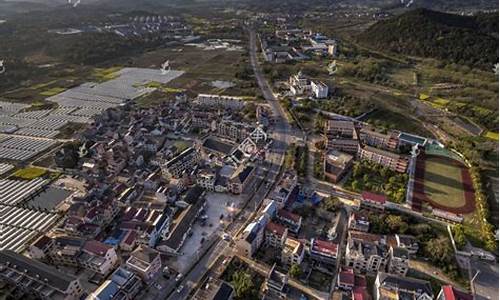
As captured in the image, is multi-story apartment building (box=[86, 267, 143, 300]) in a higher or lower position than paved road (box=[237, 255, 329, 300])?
higher

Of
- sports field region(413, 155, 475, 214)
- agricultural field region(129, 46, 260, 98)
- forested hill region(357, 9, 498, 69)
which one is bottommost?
sports field region(413, 155, 475, 214)

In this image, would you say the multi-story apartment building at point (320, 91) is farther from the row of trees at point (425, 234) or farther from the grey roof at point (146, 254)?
the grey roof at point (146, 254)

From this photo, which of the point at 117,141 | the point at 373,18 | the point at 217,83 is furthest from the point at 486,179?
the point at 373,18

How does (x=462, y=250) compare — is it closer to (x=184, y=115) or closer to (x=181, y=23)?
(x=184, y=115)

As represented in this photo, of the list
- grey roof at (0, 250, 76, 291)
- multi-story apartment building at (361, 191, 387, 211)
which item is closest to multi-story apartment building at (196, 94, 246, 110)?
multi-story apartment building at (361, 191, 387, 211)

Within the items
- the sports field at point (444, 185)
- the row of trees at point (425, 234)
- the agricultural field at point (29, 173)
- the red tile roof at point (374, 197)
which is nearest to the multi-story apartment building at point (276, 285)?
the row of trees at point (425, 234)

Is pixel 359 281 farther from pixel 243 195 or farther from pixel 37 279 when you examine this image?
pixel 37 279

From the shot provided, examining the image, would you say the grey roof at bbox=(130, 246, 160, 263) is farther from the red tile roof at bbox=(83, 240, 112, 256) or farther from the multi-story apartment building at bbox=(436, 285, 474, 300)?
the multi-story apartment building at bbox=(436, 285, 474, 300)
